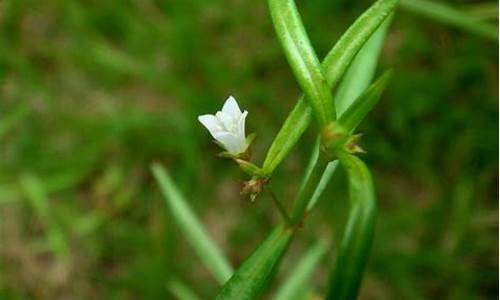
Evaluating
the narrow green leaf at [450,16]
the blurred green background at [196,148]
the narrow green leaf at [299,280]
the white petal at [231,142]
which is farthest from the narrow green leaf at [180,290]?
the white petal at [231,142]

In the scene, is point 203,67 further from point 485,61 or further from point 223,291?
point 223,291

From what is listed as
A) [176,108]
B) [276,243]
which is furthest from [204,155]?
[276,243]

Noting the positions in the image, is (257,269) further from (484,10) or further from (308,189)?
(484,10)

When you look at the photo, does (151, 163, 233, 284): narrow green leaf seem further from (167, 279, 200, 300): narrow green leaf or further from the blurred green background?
the blurred green background

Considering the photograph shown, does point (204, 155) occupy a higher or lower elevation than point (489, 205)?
higher

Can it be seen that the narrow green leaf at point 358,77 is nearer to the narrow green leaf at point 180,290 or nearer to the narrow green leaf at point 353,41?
the narrow green leaf at point 353,41
